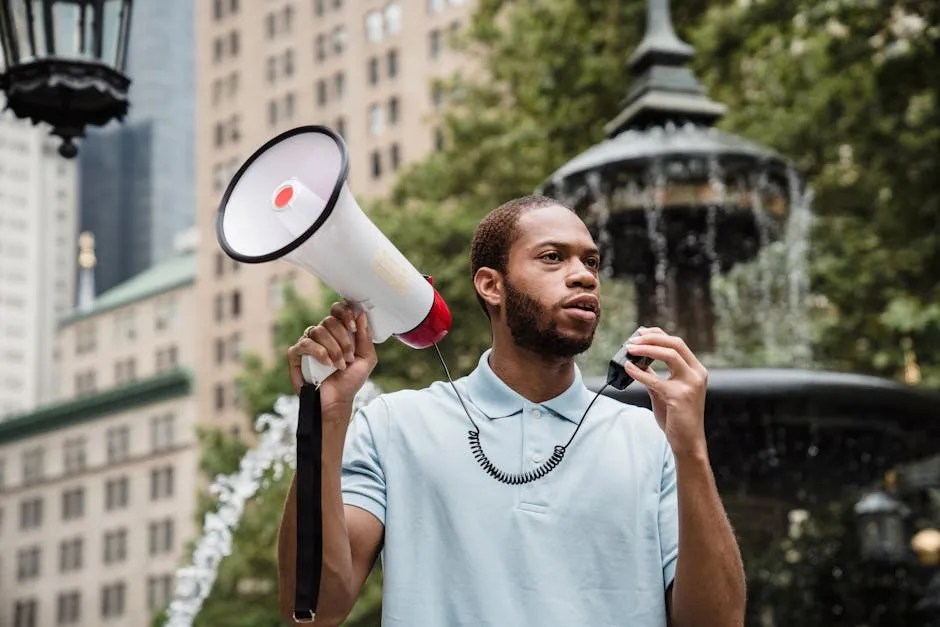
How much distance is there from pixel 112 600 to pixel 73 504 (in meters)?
6.65

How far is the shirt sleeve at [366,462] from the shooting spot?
306 cm

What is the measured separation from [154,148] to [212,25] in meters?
60.7

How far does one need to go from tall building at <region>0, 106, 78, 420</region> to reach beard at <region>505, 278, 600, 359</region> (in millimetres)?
113234

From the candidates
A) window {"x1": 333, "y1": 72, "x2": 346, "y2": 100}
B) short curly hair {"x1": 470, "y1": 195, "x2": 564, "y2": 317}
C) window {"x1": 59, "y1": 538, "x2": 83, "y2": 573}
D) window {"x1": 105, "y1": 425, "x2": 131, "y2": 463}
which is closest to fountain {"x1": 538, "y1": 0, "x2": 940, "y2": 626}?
short curly hair {"x1": 470, "y1": 195, "x2": 564, "y2": 317}

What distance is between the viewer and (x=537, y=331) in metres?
3.11

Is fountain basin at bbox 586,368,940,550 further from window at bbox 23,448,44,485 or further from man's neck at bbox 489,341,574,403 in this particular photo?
window at bbox 23,448,44,485

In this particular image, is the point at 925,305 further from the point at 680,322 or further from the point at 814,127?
the point at 680,322

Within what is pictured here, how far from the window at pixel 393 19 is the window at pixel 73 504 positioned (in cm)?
2849

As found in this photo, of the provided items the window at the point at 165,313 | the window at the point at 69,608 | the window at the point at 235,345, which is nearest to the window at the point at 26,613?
the window at the point at 69,608

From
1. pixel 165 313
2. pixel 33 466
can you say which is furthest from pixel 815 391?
pixel 33 466

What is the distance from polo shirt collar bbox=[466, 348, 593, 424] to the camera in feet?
10.3

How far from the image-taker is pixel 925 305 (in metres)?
16.7

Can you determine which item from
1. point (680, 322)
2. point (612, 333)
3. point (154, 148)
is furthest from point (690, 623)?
point (154, 148)

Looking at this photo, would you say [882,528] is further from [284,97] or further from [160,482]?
[160,482]
